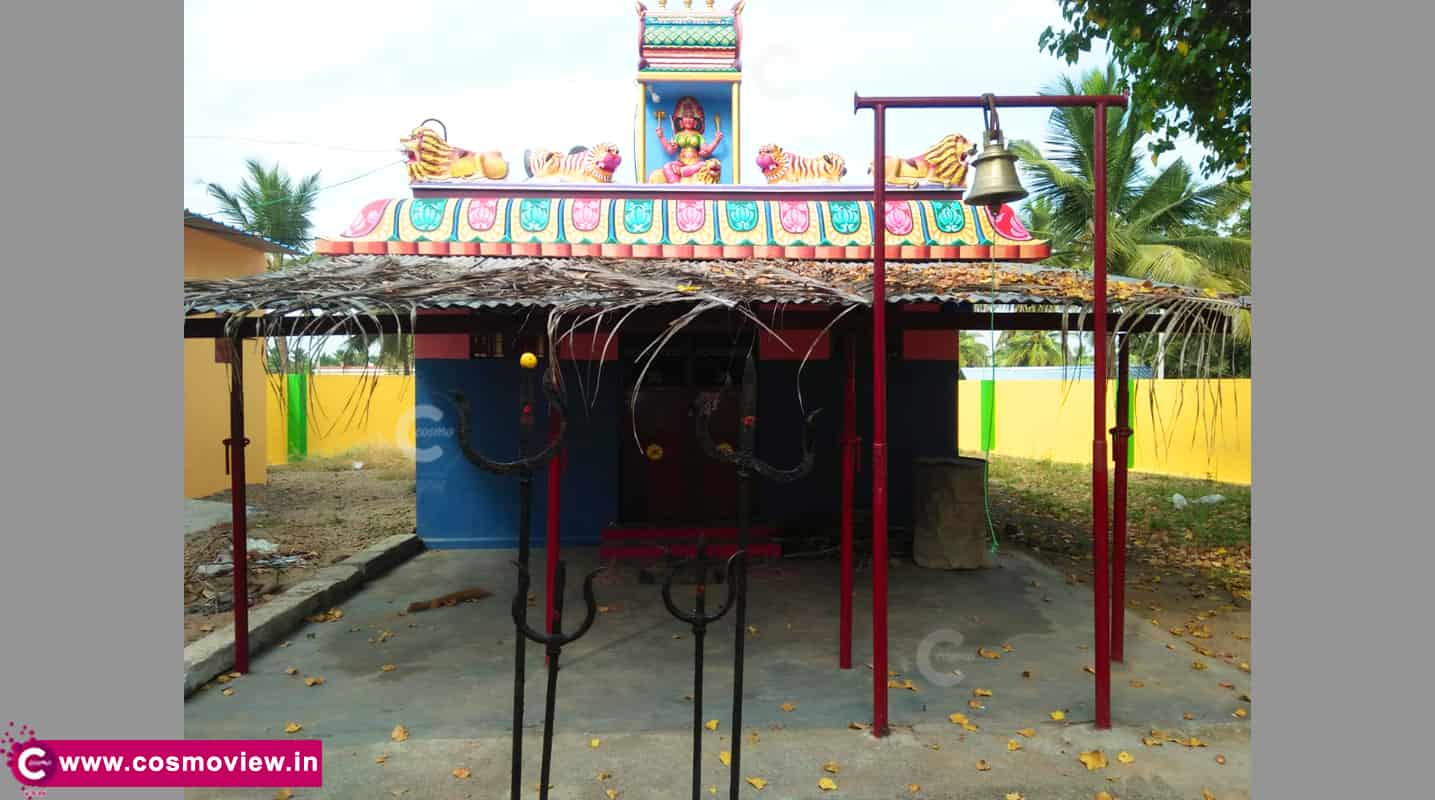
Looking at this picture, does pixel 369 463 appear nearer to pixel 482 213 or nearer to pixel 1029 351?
pixel 482 213

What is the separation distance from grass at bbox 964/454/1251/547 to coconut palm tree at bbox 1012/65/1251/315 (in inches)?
152

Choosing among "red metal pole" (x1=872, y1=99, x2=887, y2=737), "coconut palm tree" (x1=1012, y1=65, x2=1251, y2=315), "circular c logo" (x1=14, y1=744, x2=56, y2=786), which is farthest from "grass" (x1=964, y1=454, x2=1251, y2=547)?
"circular c logo" (x1=14, y1=744, x2=56, y2=786)

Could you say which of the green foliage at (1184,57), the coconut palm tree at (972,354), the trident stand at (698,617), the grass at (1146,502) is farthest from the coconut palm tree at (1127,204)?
the coconut palm tree at (972,354)

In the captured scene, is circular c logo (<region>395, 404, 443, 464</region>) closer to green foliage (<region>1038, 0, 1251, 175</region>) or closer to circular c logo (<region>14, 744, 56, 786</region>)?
circular c logo (<region>14, 744, 56, 786</region>)

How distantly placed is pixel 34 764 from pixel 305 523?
846cm

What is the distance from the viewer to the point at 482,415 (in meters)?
9.18

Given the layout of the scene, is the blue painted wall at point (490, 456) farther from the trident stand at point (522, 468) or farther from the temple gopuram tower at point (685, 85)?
the trident stand at point (522, 468)

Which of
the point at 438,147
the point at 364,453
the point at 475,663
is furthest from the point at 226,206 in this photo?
the point at 475,663

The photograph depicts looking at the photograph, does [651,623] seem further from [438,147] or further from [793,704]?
[438,147]

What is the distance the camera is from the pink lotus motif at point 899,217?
8.85 meters

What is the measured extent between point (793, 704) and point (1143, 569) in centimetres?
574

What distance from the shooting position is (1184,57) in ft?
25.5

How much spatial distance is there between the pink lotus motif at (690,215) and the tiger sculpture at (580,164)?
1.05 m

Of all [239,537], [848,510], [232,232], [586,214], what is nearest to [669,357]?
[586,214]
